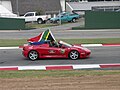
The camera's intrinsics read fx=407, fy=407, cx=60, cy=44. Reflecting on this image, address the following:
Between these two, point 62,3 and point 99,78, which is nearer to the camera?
point 99,78

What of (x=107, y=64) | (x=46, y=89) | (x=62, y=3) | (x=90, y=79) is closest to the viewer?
(x=46, y=89)

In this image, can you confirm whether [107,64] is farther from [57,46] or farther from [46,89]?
[46,89]

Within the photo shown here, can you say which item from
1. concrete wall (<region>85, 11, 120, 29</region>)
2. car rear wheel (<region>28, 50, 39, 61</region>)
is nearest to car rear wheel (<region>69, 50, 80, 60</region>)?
car rear wheel (<region>28, 50, 39, 61</region>)

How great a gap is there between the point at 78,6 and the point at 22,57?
6013 cm

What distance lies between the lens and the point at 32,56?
1978 cm

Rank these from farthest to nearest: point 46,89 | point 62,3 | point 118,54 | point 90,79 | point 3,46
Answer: point 62,3, point 3,46, point 118,54, point 90,79, point 46,89

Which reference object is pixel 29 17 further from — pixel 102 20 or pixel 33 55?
pixel 33 55

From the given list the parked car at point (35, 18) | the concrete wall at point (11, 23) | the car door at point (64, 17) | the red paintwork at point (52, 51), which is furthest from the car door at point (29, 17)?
the red paintwork at point (52, 51)

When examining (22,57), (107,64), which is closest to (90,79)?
(107,64)

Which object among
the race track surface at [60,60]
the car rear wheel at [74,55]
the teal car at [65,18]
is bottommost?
the teal car at [65,18]

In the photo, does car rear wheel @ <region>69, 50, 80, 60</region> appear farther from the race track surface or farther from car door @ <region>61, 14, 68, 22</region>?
car door @ <region>61, 14, 68, 22</region>

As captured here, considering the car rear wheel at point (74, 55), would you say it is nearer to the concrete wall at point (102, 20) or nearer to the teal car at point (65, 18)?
the concrete wall at point (102, 20)

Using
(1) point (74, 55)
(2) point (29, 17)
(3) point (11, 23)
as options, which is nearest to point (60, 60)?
(1) point (74, 55)

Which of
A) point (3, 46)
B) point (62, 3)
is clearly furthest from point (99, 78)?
point (62, 3)
